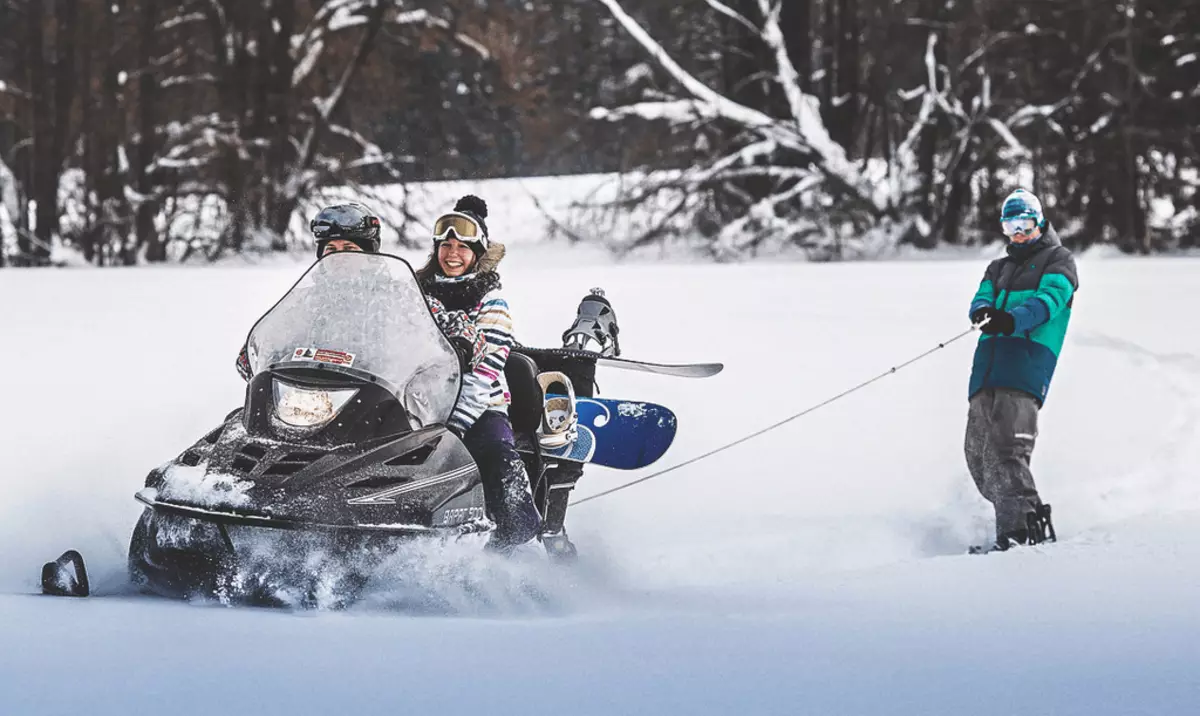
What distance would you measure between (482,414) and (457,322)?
0.40 metres

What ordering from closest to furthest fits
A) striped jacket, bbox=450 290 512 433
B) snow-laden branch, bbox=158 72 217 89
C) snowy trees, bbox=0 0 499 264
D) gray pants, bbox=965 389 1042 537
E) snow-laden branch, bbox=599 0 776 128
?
striped jacket, bbox=450 290 512 433, gray pants, bbox=965 389 1042 537, snow-laden branch, bbox=599 0 776 128, snowy trees, bbox=0 0 499 264, snow-laden branch, bbox=158 72 217 89

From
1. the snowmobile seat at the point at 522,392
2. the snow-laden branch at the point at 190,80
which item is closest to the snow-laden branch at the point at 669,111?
the snow-laden branch at the point at 190,80

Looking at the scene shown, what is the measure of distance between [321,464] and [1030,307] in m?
3.43

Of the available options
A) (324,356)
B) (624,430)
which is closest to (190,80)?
(624,430)

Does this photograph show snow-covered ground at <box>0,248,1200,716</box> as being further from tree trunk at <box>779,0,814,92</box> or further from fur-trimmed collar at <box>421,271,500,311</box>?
tree trunk at <box>779,0,814,92</box>

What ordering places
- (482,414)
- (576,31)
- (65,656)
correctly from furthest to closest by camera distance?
(576,31), (482,414), (65,656)

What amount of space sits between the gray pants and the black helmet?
3.00 meters

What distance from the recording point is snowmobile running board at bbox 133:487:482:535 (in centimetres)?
492

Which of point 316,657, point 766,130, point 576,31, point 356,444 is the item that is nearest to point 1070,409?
point 356,444

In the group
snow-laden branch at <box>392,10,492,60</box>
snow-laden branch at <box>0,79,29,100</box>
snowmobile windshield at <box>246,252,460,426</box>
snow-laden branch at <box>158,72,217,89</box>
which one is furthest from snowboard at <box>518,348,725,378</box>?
snow-laden branch at <box>0,79,29,100</box>

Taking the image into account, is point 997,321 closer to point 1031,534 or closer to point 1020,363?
point 1020,363

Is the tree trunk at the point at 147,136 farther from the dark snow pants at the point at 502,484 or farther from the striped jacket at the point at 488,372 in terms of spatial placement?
the dark snow pants at the point at 502,484

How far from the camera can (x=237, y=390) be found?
10.9 metres

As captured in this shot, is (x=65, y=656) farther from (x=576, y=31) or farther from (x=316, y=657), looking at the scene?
(x=576, y=31)
